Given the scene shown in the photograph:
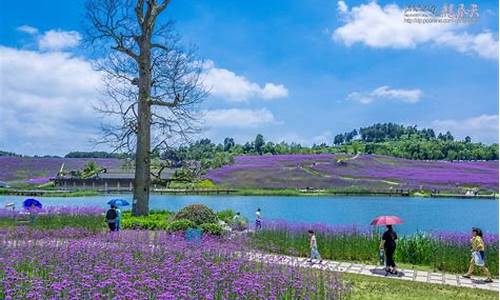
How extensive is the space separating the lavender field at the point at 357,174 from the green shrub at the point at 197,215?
3636 cm

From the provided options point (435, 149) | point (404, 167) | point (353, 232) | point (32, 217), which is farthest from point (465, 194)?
point (32, 217)

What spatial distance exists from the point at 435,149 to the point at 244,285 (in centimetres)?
7772

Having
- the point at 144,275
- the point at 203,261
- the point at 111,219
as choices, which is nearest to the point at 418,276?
the point at 203,261

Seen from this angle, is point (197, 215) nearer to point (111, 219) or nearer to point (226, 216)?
point (111, 219)

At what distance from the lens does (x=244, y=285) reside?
6.21 metres

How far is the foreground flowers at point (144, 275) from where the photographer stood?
19.0 feet

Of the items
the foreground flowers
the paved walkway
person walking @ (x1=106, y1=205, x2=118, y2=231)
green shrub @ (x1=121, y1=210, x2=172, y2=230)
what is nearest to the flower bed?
the paved walkway

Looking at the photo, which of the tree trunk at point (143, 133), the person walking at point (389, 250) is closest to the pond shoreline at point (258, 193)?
the tree trunk at point (143, 133)

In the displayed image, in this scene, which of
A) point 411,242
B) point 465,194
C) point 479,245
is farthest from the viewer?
point 465,194

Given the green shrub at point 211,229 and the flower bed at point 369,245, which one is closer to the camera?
the flower bed at point 369,245

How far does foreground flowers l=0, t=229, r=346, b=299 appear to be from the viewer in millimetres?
5789

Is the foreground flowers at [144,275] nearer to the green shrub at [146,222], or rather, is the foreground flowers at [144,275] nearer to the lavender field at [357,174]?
the green shrub at [146,222]

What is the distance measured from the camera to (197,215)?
16250 mm

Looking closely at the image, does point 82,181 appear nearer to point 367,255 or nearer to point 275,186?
point 275,186
